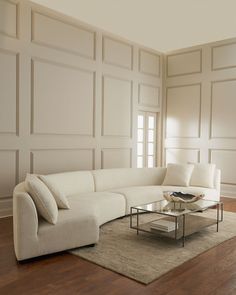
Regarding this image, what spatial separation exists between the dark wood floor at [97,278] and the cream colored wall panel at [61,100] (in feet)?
8.31

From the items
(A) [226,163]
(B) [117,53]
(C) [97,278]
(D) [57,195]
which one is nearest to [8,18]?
(B) [117,53]

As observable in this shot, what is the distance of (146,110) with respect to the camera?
23.5 feet

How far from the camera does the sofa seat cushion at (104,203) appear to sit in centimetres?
384

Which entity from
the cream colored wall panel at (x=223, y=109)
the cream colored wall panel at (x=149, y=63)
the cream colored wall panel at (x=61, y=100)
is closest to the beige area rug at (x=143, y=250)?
the cream colored wall panel at (x=61, y=100)

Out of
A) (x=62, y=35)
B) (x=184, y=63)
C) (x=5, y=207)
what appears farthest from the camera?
(x=184, y=63)

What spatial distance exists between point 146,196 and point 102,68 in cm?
270

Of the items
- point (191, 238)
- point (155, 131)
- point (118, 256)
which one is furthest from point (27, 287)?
point (155, 131)

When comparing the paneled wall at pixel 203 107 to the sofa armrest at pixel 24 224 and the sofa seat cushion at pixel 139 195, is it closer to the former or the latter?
the sofa seat cushion at pixel 139 195

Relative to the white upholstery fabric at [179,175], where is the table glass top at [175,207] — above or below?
below

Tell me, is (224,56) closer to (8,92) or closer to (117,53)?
(117,53)

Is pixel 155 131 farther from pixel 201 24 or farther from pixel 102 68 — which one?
pixel 201 24

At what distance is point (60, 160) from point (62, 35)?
2.12 meters

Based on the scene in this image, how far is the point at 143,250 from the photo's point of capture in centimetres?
317


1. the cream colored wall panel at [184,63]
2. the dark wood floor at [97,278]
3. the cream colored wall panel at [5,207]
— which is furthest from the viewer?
the cream colored wall panel at [184,63]
